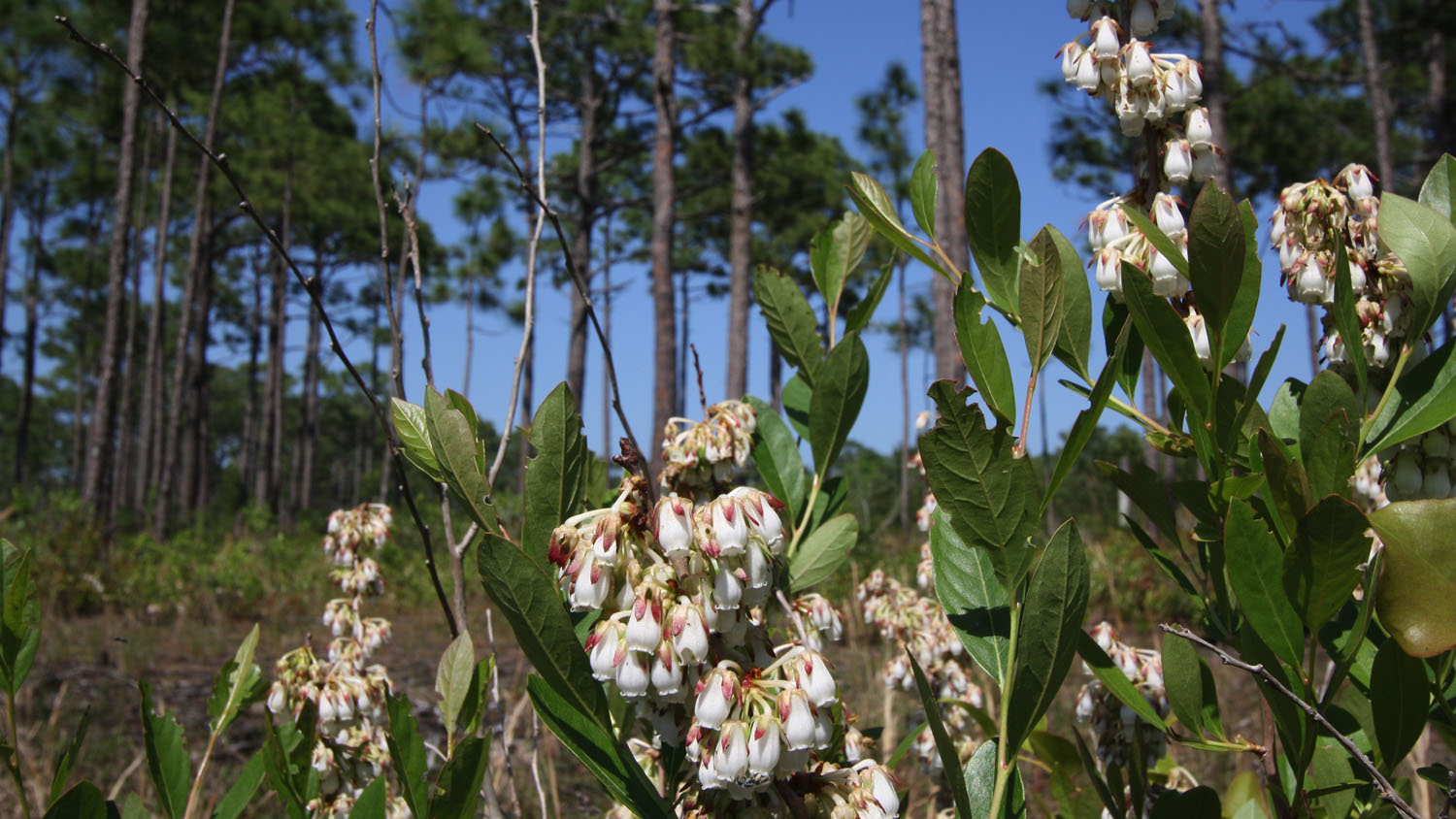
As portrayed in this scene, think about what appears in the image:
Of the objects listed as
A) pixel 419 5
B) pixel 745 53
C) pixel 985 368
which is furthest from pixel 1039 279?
pixel 419 5

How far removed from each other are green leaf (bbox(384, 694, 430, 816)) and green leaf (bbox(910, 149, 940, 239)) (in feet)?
1.78

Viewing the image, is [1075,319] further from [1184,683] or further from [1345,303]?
[1184,683]

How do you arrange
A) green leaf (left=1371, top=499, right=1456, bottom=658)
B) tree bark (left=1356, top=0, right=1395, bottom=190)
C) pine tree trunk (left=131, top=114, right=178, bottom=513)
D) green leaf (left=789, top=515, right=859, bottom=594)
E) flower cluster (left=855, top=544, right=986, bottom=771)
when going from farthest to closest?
pine tree trunk (left=131, top=114, right=178, bottom=513) → tree bark (left=1356, top=0, right=1395, bottom=190) → flower cluster (left=855, top=544, right=986, bottom=771) → green leaf (left=789, top=515, right=859, bottom=594) → green leaf (left=1371, top=499, right=1456, bottom=658)

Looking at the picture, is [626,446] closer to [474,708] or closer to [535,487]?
[535,487]

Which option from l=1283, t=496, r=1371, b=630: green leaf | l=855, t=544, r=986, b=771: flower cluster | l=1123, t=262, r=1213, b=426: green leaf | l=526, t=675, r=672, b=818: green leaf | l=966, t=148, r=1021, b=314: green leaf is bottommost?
l=855, t=544, r=986, b=771: flower cluster

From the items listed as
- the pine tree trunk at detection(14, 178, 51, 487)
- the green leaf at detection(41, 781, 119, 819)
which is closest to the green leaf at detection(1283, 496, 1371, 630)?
the green leaf at detection(41, 781, 119, 819)

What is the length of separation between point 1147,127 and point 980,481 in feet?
1.41

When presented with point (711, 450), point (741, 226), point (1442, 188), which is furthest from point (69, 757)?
point (741, 226)

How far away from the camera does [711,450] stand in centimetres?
90

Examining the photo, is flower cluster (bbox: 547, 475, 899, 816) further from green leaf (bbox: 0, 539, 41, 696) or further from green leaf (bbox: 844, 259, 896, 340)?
green leaf (bbox: 0, 539, 41, 696)

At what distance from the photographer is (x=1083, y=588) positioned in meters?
0.51

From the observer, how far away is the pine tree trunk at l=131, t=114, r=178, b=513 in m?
14.6

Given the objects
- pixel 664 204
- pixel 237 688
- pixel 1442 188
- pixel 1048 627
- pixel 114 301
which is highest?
pixel 664 204

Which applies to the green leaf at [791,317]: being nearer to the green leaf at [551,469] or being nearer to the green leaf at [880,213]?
the green leaf at [880,213]
